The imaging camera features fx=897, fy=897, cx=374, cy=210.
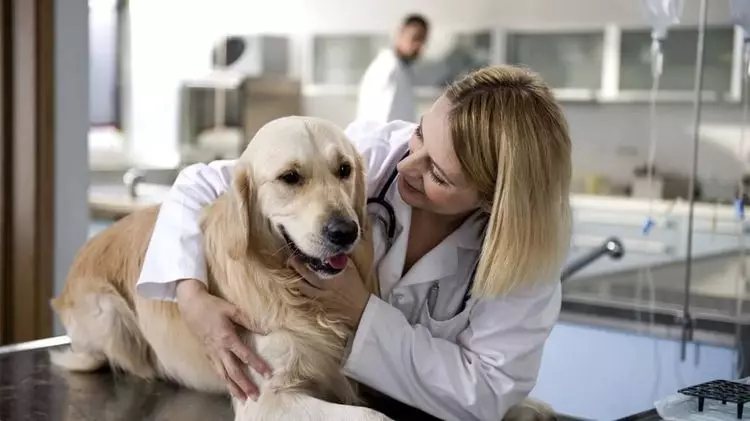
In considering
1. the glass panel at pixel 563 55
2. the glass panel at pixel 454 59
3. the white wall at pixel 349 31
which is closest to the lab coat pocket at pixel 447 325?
the white wall at pixel 349 31

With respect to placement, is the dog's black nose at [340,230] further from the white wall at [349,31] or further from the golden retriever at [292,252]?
the white wall at [349,31]

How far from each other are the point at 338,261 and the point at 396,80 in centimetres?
293

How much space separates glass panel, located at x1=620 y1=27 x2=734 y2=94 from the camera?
12.8 feet

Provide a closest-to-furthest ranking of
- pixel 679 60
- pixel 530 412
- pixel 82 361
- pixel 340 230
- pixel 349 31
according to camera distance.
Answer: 1. pixel 340 230
2. pixel 530 412
3. pixel 82 361
4. pixel 679 60
5. pixel 349 31

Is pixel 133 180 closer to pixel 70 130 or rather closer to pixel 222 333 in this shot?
pixel 70 130

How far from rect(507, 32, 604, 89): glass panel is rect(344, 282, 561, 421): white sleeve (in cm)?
339

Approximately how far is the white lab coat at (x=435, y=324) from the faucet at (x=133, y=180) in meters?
2.79

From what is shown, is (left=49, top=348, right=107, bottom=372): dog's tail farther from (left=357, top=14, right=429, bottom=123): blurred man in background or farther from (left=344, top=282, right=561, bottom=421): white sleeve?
(left=357, top=14, right=429, bottom=123): blurred man in background

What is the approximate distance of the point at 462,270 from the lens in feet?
4.21

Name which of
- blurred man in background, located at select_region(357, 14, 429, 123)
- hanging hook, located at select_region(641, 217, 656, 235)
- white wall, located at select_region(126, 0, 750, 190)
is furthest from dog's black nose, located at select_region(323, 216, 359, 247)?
white wall, located at select_region(126, 0, 750, 190)

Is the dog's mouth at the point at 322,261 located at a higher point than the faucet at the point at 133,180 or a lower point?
higher

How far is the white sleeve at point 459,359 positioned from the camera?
3.91 ft

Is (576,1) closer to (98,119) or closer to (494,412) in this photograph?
(98,119)

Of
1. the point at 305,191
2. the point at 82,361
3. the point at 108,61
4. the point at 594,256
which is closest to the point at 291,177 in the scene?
the point at 305,191
